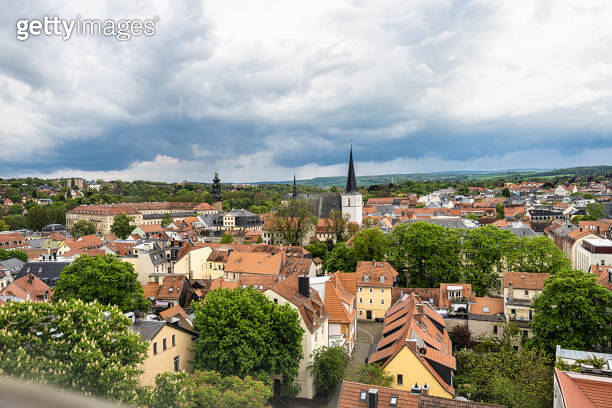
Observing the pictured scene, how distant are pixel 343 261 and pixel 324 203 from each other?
39609 millimetres

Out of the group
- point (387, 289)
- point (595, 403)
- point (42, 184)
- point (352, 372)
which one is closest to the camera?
point (595, 403)

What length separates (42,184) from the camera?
18288 centimetres

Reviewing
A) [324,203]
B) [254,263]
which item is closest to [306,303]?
[254,263]

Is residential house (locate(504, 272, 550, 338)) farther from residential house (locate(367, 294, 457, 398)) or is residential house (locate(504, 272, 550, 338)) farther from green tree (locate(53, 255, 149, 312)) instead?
green tree (locate(53, 255, 149, 312))

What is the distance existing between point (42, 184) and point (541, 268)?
199 meters

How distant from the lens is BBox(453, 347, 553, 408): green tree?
20062 mm

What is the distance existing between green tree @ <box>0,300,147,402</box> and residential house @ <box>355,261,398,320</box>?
2360 centimetres

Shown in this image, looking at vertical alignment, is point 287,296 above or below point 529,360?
above

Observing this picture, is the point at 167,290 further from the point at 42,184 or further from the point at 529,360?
the point at 42,184

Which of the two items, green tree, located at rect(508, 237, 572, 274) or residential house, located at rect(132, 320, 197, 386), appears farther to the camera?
green tree, located at rect(508, 237, 572, 274)

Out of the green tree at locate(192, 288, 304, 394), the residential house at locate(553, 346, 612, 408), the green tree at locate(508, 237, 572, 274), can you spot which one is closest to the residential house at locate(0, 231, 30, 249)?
the green tree at locate(192, 288, 304, 394)

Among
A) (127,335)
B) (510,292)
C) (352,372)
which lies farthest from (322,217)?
(127,335)

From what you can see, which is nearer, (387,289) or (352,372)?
(352,372)

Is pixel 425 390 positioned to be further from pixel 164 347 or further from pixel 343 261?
pixel 343 261
